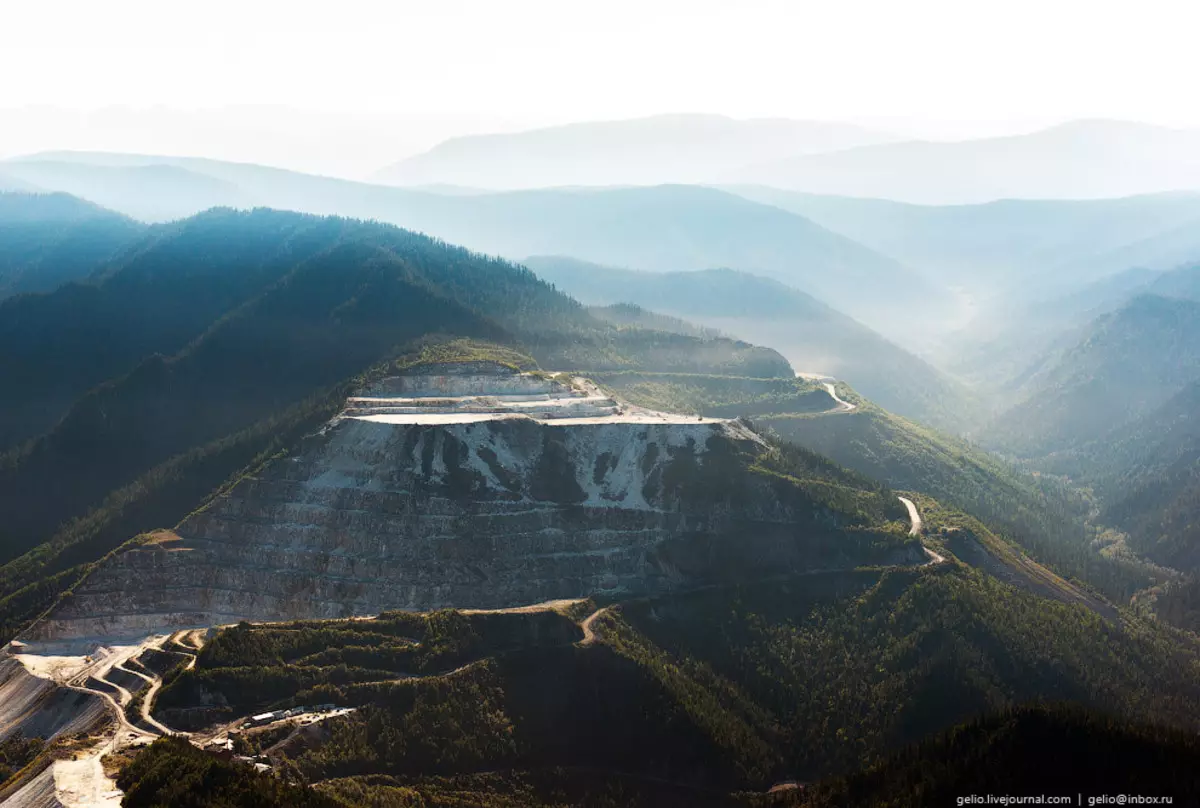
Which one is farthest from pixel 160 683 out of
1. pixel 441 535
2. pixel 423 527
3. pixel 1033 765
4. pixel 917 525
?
pixel 917 525

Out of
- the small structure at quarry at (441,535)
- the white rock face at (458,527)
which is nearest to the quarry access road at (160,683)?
the small structure at quarry at (441,535)

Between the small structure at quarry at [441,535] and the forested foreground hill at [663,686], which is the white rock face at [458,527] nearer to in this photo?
the small structure at quarry at [441,535]

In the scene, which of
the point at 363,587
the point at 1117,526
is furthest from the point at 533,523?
the point at 1117,526

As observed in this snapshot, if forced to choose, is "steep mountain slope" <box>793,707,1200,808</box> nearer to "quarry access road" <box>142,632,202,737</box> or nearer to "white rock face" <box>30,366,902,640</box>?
"white rock face" <box>30,366,902,640</box>

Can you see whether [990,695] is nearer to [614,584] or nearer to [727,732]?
[727,732]

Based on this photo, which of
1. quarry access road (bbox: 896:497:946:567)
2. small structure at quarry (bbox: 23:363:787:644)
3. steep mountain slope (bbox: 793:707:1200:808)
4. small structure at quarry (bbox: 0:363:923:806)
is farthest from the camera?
quarry access road (bbox: 896:497:946:567)

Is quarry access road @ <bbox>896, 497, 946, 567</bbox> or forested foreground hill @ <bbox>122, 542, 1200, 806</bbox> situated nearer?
forested foreground hill @ <bbox>122, 542, 1200, 806</bbox>

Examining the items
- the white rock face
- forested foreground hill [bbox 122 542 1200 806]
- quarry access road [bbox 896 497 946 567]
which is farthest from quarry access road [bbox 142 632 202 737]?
quarry access road [bbox 896 497 946 567]
